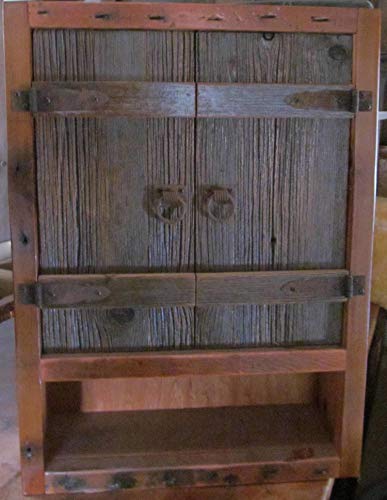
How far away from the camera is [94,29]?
2.84 ft

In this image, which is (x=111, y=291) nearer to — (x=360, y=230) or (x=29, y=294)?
(x=29, y=294)

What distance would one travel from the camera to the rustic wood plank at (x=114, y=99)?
0.86m

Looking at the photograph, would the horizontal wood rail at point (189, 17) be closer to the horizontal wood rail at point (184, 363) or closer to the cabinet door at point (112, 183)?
the cabinet door at point (112, 183)

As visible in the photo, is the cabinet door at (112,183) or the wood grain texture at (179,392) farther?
the wood grain texture at (179,392)

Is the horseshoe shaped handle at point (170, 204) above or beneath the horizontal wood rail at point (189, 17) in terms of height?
beneath

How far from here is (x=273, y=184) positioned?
3.06 ft

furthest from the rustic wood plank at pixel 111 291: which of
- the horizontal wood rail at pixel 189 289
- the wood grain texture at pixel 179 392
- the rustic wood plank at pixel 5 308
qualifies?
the rustic wood plank at pixel 5 308

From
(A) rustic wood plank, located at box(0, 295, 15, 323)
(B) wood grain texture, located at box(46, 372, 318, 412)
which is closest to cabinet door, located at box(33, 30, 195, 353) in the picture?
(B) wood grain texture, located at box(46, 372, 318, 412)

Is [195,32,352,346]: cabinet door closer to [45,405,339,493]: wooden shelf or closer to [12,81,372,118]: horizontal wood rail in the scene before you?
[12,81,372,118]: horizontal wood rail

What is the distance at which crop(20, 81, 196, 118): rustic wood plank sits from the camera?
0.86 meters

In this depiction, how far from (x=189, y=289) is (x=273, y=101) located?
12.3 inches

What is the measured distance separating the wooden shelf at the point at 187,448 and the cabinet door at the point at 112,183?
0.20 metres

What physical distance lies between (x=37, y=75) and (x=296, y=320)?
551mm

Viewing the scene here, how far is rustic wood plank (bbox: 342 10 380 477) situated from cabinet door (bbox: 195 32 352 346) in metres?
0.02
